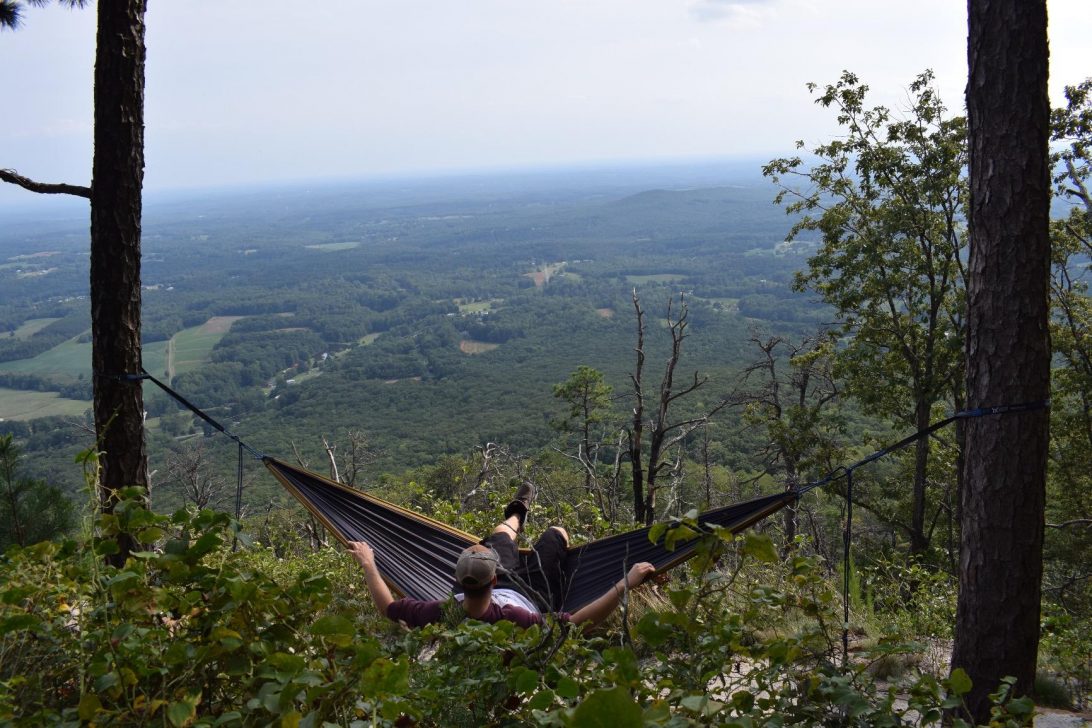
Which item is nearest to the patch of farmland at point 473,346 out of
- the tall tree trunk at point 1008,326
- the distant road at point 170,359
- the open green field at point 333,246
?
the distant road at point 170,359

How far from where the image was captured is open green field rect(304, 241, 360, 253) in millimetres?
95363

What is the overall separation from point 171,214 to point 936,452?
163 m

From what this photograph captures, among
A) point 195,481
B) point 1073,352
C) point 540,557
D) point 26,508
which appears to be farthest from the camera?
point 195,481

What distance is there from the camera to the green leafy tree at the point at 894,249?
21.5 ft

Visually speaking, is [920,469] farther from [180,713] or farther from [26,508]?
[180,713]

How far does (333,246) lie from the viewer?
98.6 meters

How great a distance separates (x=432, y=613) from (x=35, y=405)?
43.5 metres

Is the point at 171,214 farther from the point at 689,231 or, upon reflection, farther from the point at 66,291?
the point at 689,231

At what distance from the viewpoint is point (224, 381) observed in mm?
43719

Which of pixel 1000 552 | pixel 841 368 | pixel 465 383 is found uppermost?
pixel 1000 552

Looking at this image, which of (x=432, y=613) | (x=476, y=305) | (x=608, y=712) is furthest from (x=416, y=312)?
(x=608, y=712)

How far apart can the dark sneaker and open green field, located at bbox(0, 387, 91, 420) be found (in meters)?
36.2

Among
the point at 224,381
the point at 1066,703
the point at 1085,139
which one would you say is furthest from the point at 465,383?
the point at 1066,703

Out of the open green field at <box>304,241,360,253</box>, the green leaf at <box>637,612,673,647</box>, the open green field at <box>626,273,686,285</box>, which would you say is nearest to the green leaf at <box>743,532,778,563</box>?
the green leaf at <box>637,612,673,647</box>
